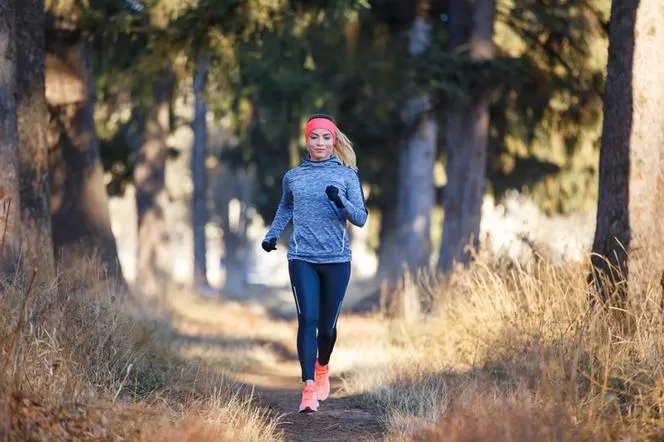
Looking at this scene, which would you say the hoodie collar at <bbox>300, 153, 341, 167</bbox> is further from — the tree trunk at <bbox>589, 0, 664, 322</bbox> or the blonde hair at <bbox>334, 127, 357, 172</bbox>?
the tree trunk at <bbox>589, 0, 664, 322</bbox>

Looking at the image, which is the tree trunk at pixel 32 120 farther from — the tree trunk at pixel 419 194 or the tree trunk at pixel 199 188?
the tree trunk at pixel 199 188

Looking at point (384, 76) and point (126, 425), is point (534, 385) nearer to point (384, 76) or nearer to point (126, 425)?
point (126, 425)

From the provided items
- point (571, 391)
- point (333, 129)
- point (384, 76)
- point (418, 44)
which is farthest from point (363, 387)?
point (418, 44)

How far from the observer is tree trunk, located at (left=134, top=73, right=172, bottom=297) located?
71.3ft

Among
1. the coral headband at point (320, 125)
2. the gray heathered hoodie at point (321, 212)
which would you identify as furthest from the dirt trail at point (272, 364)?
the coral headband at point (320, 125)

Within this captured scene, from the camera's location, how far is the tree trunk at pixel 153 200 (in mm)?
21734

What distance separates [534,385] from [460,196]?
1062 centimetres

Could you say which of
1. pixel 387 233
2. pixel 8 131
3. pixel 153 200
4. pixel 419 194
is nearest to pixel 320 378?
pixel 8 131

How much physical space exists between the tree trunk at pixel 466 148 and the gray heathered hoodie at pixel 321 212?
8.67m

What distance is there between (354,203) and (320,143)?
494 mm

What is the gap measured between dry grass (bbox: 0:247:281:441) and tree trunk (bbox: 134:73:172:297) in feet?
40.1

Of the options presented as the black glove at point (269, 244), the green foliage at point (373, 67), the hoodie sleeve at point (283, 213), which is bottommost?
the black glove at point (269, 244)

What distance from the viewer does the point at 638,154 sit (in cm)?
904

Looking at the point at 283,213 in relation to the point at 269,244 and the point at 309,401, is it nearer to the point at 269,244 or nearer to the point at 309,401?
the point at 269,244
